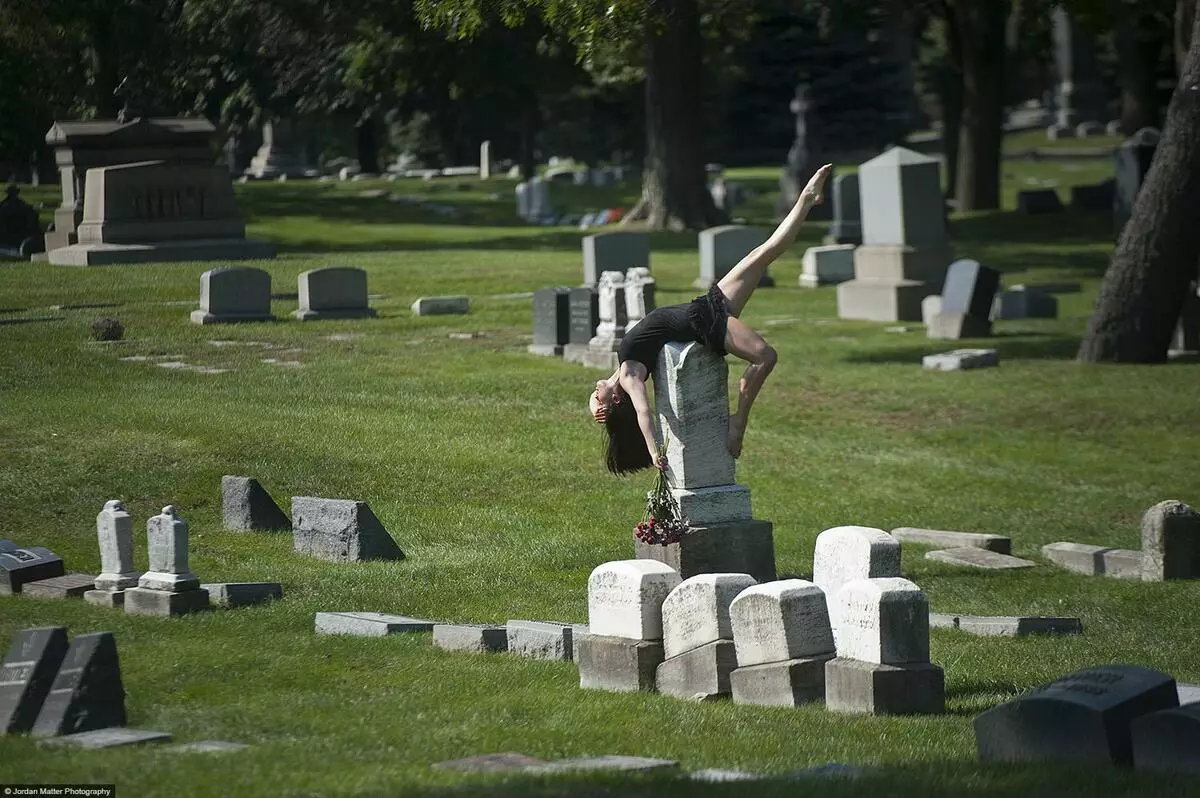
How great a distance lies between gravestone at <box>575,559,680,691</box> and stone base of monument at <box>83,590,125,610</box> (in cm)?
335

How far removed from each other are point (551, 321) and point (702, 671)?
47.0ft

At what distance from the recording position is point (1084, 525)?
694 inches

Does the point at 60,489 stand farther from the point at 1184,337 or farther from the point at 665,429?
the point at 1184,337

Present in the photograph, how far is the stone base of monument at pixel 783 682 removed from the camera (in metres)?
9.41

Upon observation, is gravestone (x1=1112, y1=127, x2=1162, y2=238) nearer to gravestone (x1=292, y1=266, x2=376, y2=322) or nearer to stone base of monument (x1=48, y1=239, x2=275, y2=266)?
gravestone (x1=292, y1=266, x2=376, y2=322)

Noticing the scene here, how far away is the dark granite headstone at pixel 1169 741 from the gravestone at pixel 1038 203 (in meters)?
37.8

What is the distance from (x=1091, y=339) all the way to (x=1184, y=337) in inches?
74.2

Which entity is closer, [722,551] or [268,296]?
[722,551]

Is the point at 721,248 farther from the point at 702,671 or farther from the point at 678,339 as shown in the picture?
the point at 702,671

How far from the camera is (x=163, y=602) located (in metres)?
11.6

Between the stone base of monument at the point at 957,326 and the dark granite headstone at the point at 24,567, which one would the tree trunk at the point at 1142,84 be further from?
the dark granite headstone at the point at 24,567

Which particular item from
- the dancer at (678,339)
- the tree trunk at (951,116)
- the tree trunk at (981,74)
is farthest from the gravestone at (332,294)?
the tree trunk at (951,116)

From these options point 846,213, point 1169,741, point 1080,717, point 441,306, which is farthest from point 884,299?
point 1169,741

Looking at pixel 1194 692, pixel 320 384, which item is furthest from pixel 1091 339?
pixel 1194 692
